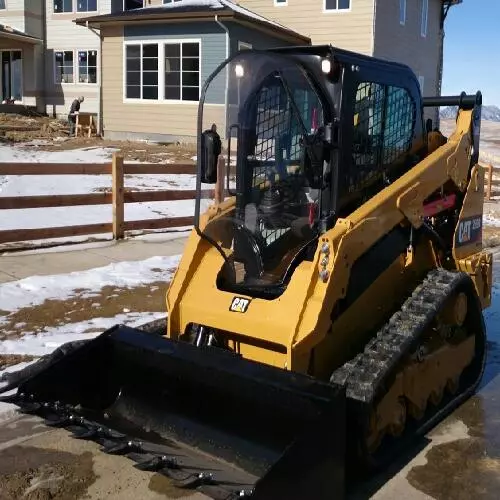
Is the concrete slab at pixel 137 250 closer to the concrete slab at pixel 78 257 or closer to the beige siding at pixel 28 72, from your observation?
the concrete slab at pixel 78 257

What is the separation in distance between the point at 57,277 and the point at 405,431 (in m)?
4.86

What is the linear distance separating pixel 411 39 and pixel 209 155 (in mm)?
22692

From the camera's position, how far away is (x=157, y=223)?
10.7m

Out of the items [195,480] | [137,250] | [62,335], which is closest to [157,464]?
[195,480]

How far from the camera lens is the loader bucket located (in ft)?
10.2

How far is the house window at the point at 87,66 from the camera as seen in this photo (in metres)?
26.8

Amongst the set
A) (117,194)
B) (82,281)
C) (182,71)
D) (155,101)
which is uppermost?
(182,71)

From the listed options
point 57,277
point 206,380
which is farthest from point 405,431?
point 57,277

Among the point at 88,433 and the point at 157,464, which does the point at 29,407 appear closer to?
the point at 88,433

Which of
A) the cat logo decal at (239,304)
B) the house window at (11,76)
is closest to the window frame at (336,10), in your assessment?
the house window at (11,76)

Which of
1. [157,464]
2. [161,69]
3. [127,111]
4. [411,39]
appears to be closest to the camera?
[157,464]

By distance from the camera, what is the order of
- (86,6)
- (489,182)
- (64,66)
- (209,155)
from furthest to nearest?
(64,66) → (86,6) → (489,182) → (209,155)

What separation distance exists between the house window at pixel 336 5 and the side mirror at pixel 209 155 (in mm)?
19236

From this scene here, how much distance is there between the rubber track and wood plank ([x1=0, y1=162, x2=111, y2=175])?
5972 mm
